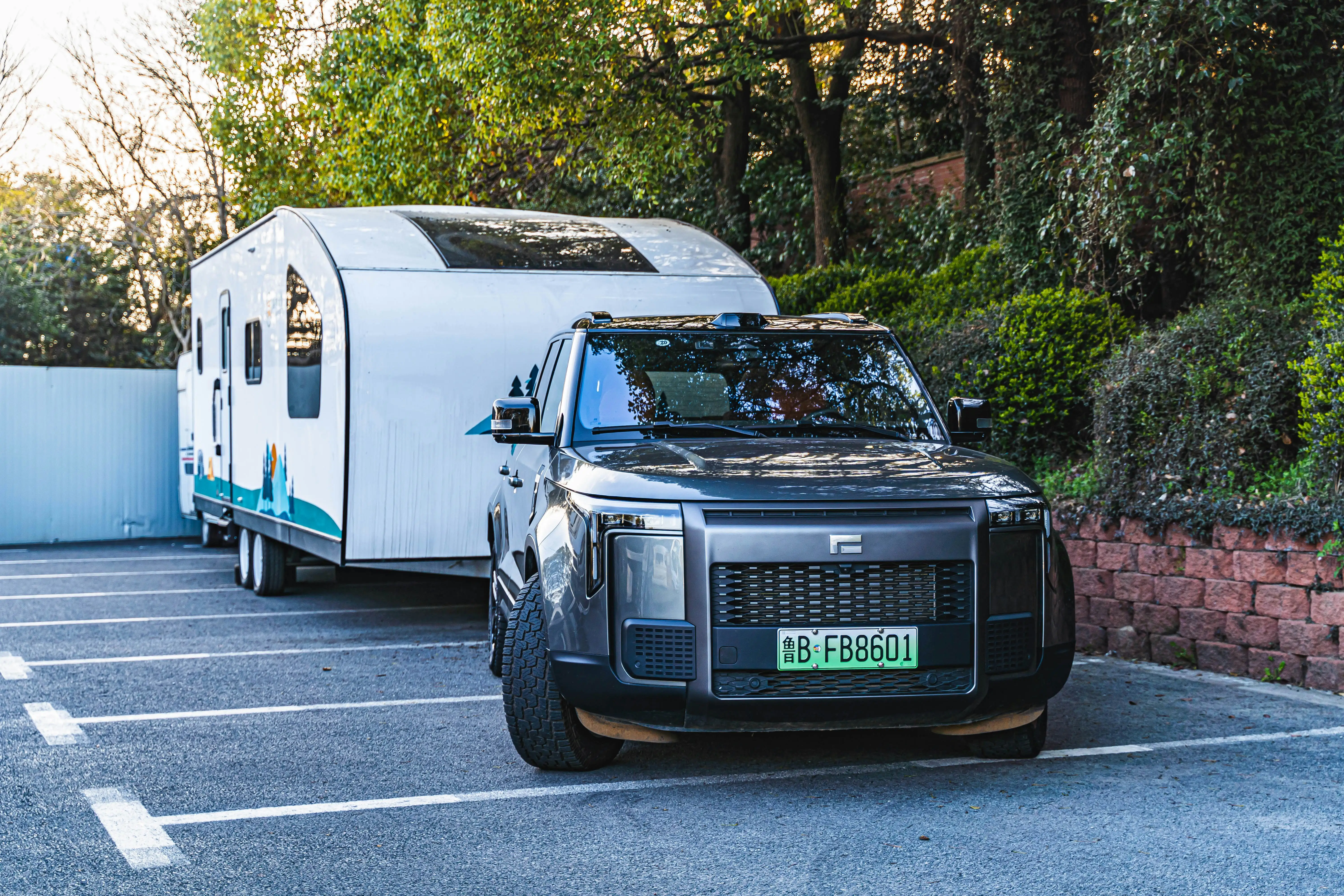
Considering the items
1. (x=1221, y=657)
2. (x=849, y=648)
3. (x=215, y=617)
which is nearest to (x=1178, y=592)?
(x=1221, y=657)

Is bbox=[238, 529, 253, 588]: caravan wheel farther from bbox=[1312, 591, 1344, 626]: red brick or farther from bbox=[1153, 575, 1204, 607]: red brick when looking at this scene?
bbox=[1312, 591, 1344, 626]: red brick

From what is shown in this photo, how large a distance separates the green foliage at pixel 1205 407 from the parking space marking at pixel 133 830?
19.8 ft

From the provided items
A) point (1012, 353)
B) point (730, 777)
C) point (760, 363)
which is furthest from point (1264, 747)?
point (1012, 353)

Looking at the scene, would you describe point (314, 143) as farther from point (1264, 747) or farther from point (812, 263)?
point (1264, 747)

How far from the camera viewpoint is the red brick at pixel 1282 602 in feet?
24.2

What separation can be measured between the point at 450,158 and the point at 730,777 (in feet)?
37.3

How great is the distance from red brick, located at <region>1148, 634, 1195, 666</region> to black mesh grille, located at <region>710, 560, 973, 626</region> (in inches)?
149

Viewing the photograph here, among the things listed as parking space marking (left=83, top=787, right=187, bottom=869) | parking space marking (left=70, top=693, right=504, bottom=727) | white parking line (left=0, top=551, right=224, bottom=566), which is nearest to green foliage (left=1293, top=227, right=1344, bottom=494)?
parking space marking (left=70, top=693, right=504, bottom=727)

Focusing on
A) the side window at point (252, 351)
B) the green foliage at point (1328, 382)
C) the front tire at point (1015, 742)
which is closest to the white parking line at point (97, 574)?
the side window at point (252, 351)

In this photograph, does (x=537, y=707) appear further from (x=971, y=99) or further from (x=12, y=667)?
(x=971, y=99)

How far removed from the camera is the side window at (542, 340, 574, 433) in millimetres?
6770

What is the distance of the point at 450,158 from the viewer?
15.6 meters

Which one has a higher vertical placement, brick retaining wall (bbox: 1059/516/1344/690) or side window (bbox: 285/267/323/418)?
side window (bbox: 285/267/323/418)

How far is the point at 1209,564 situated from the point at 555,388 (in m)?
4.02
